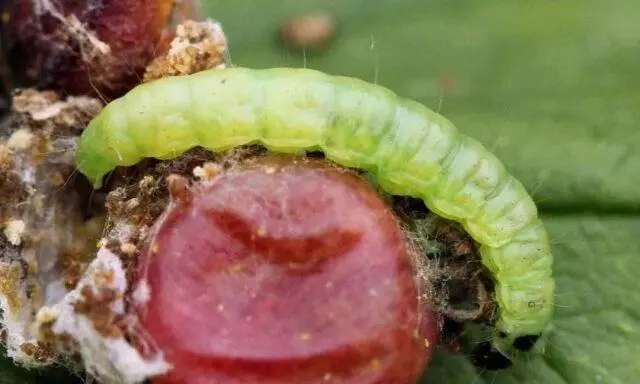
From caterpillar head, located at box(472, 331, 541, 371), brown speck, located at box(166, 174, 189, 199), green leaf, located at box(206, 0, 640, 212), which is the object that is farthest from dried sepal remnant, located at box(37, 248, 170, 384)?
green leaf, located at box(206, 0, 640, 212)

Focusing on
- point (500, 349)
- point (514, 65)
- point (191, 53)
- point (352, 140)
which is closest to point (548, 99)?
point (514, 65)

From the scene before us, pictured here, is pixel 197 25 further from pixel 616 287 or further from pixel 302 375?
pixel 616 287

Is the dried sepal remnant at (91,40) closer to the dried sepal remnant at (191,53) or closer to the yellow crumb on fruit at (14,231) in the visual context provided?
the dried sepal remnant at (191,53)

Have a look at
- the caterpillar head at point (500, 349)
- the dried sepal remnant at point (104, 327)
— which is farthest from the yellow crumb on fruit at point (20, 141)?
the caterpillar head at point (500, 349)

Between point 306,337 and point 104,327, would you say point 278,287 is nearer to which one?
point 306,337

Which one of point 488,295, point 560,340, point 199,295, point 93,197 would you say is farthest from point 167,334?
point 560,340
